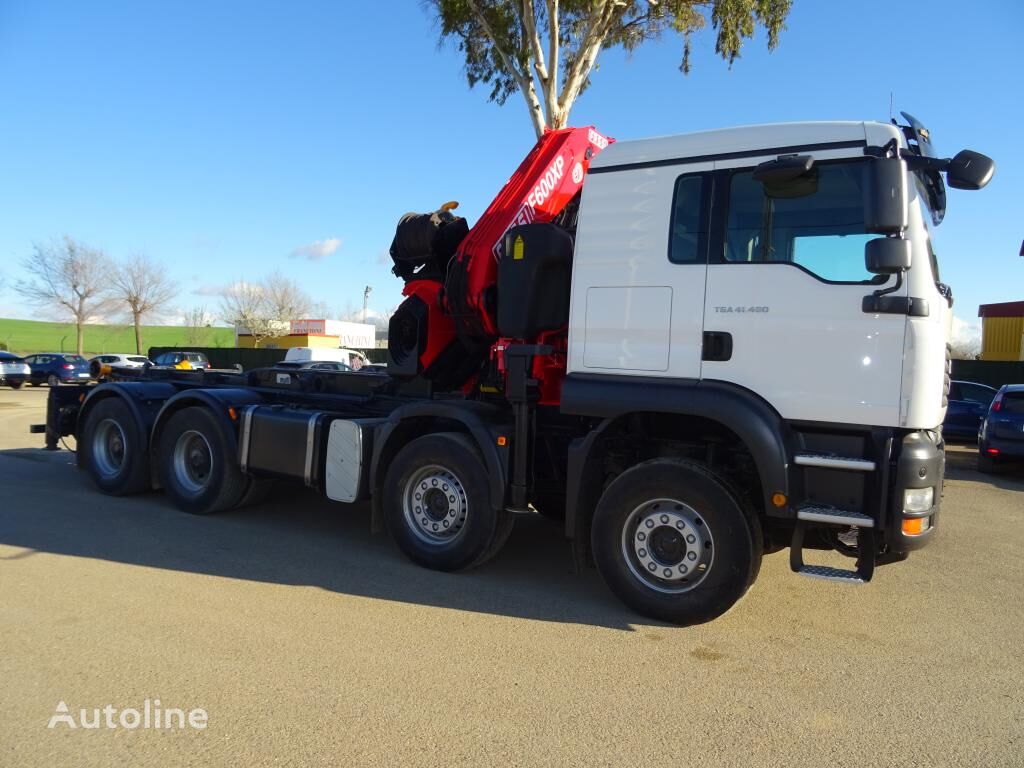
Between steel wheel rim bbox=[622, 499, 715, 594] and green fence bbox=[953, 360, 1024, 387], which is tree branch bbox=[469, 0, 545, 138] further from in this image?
green fence bbox=[953, 360, 1024, 387]

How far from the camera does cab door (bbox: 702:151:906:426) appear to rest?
4.33 meters

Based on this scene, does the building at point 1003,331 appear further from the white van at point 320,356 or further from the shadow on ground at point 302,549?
the shadow on ground at point 302,549

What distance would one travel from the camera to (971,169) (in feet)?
13.9

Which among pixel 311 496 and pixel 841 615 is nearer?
pixel 841 615

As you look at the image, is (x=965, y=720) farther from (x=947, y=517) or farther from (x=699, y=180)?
(x=947, y=517)

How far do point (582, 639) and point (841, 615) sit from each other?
6.22ft

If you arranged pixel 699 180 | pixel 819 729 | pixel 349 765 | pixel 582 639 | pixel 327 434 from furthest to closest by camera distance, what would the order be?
pixel 327 434, pixel 699 180, pixel 582 639, pixel 819 729, pixel 349 765

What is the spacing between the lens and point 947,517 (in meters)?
8.49

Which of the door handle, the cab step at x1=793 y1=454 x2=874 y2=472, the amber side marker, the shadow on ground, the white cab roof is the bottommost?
the shadow on ground

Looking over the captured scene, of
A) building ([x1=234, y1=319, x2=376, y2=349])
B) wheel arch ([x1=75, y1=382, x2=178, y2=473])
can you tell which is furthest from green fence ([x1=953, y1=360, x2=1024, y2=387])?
building ([x1=234, y1=319, x2=376, y2=349])

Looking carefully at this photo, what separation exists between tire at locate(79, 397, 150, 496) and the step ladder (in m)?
6.76

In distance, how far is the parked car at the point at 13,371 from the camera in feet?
96.2

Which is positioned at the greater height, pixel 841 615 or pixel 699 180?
pixel 699 180

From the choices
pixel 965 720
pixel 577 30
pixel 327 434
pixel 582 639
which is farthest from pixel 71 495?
pixel 577 30
